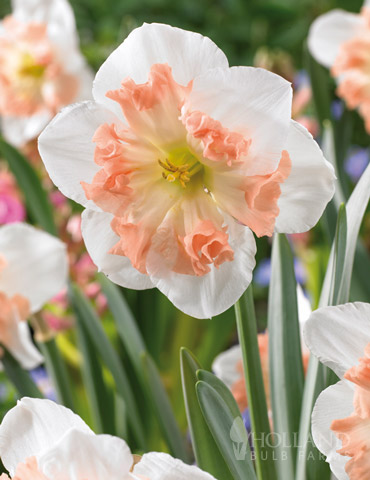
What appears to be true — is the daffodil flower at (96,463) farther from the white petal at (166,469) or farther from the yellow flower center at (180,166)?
the yellow flower center at (180,166)

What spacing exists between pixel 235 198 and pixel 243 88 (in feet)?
0.24

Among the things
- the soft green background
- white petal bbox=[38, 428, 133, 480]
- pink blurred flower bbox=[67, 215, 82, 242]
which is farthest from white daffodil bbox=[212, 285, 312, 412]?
the soft green background

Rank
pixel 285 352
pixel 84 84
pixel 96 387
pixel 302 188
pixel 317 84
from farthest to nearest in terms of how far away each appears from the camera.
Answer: pixel 84 84 < pixel 317 84 < pixel 96 387 < pixel 285 352 < pixel 302 188

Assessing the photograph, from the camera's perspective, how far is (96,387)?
93 centimetres

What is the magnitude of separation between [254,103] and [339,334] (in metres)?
0.16

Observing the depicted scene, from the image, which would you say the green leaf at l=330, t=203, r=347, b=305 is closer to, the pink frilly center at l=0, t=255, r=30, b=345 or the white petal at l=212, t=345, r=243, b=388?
the white petal at l=212, t=345, r=243, b=388

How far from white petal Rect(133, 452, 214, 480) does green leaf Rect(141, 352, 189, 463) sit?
33 cm

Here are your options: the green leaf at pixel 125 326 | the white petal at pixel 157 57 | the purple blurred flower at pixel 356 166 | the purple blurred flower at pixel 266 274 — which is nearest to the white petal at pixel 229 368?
the green leaf at pixel 125 326

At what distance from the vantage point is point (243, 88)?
451 mm

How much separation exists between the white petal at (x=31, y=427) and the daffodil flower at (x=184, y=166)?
4.3 inches

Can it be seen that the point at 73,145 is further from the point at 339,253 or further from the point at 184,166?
the point at 339,253

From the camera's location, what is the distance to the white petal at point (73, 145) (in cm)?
49

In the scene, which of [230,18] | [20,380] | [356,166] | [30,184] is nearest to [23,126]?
[30,184]

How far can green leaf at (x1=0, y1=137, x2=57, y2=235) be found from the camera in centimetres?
92
